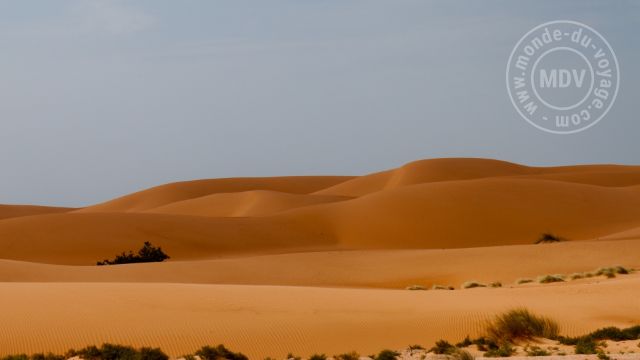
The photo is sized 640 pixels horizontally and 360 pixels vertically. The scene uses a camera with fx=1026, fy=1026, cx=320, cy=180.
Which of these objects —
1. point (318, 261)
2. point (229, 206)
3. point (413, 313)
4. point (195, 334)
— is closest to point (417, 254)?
point (318, 261)

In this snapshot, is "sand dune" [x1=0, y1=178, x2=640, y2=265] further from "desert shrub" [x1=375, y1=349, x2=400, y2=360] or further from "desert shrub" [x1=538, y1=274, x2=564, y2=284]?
"desert shrub" [x1=375, y1=349, x2=400, y2=360]

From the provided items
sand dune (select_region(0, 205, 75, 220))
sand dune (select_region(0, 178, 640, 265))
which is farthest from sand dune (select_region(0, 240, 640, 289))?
sand dune (select_region(0, 205, 75, 220))

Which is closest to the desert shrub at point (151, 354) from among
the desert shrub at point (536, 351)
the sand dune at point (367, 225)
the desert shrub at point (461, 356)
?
the desert shrub at point (461, 356)

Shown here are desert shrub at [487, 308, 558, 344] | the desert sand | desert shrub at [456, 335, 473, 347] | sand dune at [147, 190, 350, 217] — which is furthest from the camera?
sand dune at [147, 190, 350, 217]

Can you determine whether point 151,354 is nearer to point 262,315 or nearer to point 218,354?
point 218,354

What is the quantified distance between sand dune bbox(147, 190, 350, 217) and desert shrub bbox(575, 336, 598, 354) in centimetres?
5822

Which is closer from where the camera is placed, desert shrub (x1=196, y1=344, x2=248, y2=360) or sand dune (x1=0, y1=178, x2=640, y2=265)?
desert shrub (x1=196, y1=344, x2=248, y2=360)

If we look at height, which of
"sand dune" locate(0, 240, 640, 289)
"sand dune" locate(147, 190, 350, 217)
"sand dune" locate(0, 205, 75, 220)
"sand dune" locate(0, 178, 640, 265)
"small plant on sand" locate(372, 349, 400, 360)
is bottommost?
"small plant on sand" locate(372, 349, 400, 360)

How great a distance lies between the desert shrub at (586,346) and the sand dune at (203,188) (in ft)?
Answer: 281

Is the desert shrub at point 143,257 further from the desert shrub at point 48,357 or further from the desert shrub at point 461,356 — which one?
the desert shrub at point 461,356

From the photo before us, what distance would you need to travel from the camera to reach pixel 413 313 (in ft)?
56.4

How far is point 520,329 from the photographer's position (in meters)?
14.8

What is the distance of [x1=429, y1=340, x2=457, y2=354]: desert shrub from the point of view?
529 inches

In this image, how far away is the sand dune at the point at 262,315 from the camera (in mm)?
14891
